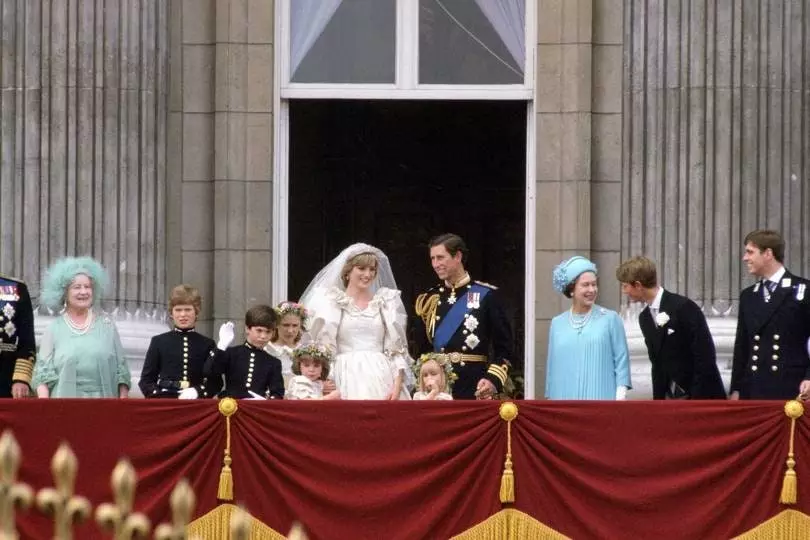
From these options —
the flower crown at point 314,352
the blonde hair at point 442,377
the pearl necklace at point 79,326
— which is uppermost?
the pearl necklace at point 79,326

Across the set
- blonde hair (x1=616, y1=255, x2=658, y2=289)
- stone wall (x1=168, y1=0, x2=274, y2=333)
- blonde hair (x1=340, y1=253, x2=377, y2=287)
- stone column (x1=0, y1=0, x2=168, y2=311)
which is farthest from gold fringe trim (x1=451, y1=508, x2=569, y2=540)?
stone wall (x1=168, y1=0, x2=274, y2=333)

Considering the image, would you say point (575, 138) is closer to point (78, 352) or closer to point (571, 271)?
point (571, 271)

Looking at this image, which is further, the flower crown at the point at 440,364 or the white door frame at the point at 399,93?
the white door frame at the point at 399,93

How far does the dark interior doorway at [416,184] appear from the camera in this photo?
19344 mm

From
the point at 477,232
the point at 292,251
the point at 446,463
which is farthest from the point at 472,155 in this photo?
the point at 446,463

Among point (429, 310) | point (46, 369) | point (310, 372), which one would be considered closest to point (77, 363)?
point (46, 369)

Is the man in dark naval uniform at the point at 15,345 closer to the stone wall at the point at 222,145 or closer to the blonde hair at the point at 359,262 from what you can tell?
the blonde hair at the point at 359,262

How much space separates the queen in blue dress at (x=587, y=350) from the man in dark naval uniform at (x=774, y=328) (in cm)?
76

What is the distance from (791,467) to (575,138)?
4725mm

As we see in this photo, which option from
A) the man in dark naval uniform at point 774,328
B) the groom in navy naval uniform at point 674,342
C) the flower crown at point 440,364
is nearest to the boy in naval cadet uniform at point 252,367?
the flower crown at point 440,364

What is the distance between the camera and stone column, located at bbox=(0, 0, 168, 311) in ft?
44.6

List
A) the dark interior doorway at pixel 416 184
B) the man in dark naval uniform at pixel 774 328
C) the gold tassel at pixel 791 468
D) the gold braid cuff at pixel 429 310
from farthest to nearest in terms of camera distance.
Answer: the dark interior doorway at pixel 416 184, the gold braid cuff at pixel 429 310, the man in dark naval uniform at pixel 774 328, the gold tassel at pixel 791 468

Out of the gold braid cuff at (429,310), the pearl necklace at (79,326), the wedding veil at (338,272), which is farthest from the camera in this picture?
the wedding veil at (338,272)

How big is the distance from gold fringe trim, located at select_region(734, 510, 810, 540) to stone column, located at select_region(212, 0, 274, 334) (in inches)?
204
